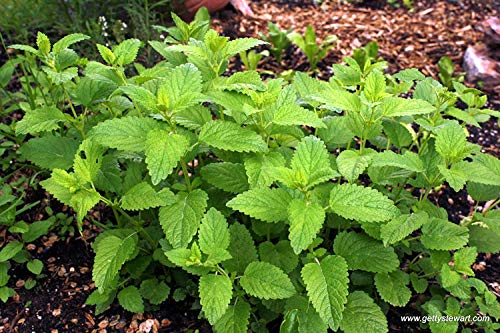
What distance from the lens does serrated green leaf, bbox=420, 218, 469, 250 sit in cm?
193

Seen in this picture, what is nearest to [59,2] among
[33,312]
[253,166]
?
[33,312]

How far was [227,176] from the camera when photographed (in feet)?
6.52

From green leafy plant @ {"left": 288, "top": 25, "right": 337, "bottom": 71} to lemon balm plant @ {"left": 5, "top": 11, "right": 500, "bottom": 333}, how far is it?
145cm

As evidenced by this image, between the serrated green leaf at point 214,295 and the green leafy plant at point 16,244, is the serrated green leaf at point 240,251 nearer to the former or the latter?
the serrated green leaf at point 214,295

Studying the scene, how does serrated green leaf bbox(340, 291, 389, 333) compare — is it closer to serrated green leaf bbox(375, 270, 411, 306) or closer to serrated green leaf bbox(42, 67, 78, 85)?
serrated green leaf bbox(375, 270, 411, 306)

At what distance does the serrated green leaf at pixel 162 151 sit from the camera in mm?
1649

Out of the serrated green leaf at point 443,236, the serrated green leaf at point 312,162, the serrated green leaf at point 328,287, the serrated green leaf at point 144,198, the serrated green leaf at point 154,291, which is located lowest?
the serrated green leaf at point 154,291

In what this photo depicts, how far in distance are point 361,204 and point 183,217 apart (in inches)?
25.2

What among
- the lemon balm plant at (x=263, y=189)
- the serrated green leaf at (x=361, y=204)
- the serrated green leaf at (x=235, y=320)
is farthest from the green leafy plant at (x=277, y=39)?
the serrated green leaf at (x=235, y=320)

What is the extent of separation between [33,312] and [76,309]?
19 cm

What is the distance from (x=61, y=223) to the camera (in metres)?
2.55

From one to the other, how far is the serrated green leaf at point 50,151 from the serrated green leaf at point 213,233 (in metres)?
0.66

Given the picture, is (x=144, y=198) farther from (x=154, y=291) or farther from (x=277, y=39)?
(x=277, y=39)

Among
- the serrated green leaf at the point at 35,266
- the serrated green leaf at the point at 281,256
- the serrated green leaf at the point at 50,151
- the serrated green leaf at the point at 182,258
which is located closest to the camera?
the serrated green leaf at the point at 182,258
